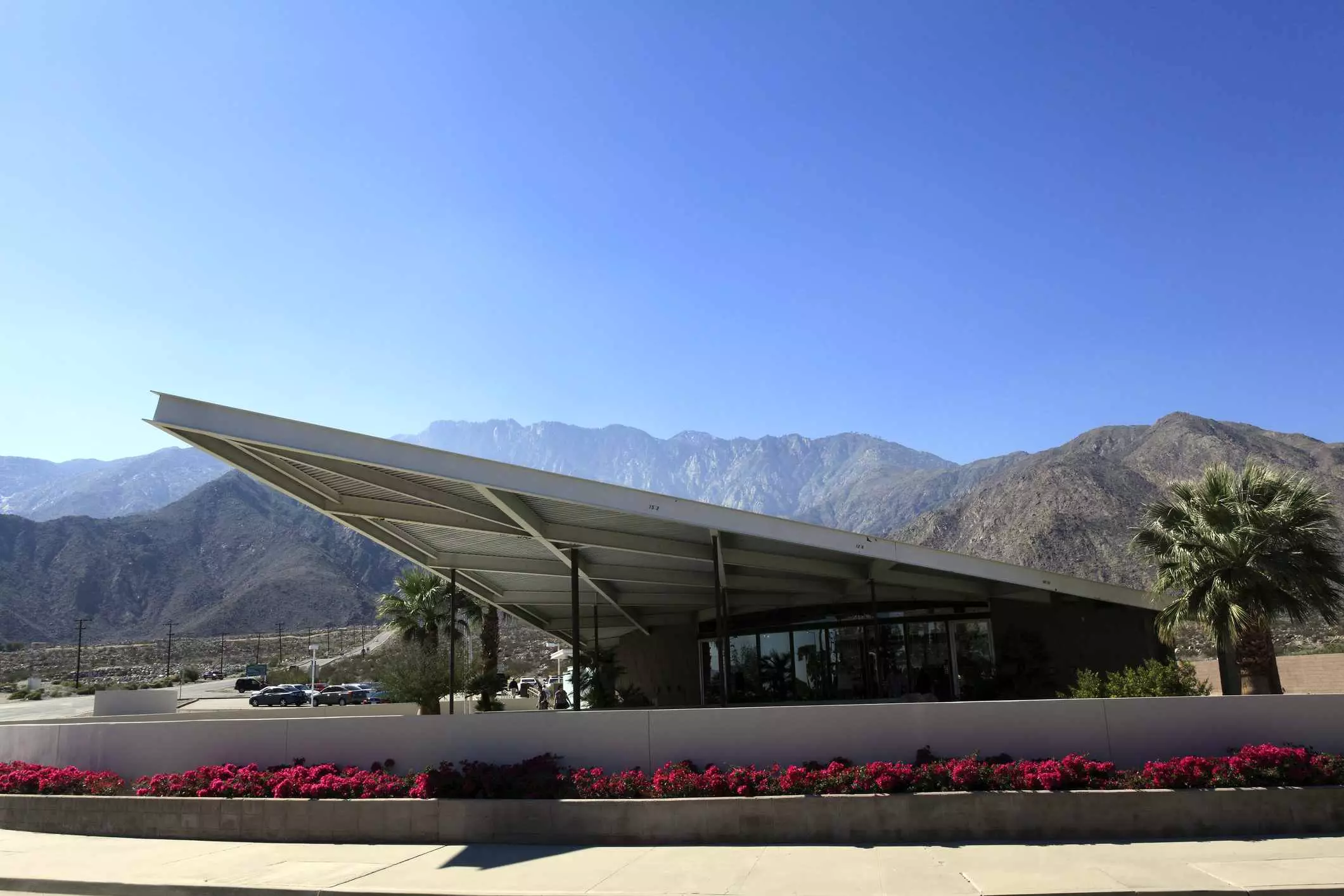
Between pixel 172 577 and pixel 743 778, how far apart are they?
180 meters

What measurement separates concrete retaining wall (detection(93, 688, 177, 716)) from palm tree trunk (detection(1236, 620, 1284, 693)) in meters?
29.7

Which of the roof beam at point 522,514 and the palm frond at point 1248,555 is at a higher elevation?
the roof beam at point 522,514

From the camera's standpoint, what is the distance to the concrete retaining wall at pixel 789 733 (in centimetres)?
1162

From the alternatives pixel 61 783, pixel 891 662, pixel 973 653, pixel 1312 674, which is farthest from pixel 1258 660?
pixel 61 783

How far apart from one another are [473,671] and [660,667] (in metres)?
15.0

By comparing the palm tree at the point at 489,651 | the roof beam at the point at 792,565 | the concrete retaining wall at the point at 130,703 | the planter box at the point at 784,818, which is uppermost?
the roof beam at the point at 792,565

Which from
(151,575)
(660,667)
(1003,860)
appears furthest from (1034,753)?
(151,575)

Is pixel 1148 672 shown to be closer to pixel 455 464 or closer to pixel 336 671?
pixel 455 464

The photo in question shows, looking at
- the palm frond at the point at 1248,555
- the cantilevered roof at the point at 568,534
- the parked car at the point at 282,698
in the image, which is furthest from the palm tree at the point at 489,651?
the parked car at the point at 282,698

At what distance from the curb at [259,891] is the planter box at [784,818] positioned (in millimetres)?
2288

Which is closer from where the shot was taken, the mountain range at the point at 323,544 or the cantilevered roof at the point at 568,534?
the cantilevered roof at the point at 568,534

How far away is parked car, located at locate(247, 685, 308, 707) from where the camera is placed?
52500 millimetres

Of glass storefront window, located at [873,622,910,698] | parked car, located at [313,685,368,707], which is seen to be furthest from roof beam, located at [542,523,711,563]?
parked car, located at [313,685,368,707]

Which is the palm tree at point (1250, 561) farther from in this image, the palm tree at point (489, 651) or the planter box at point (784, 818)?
the palm tree at point (489, 651)
